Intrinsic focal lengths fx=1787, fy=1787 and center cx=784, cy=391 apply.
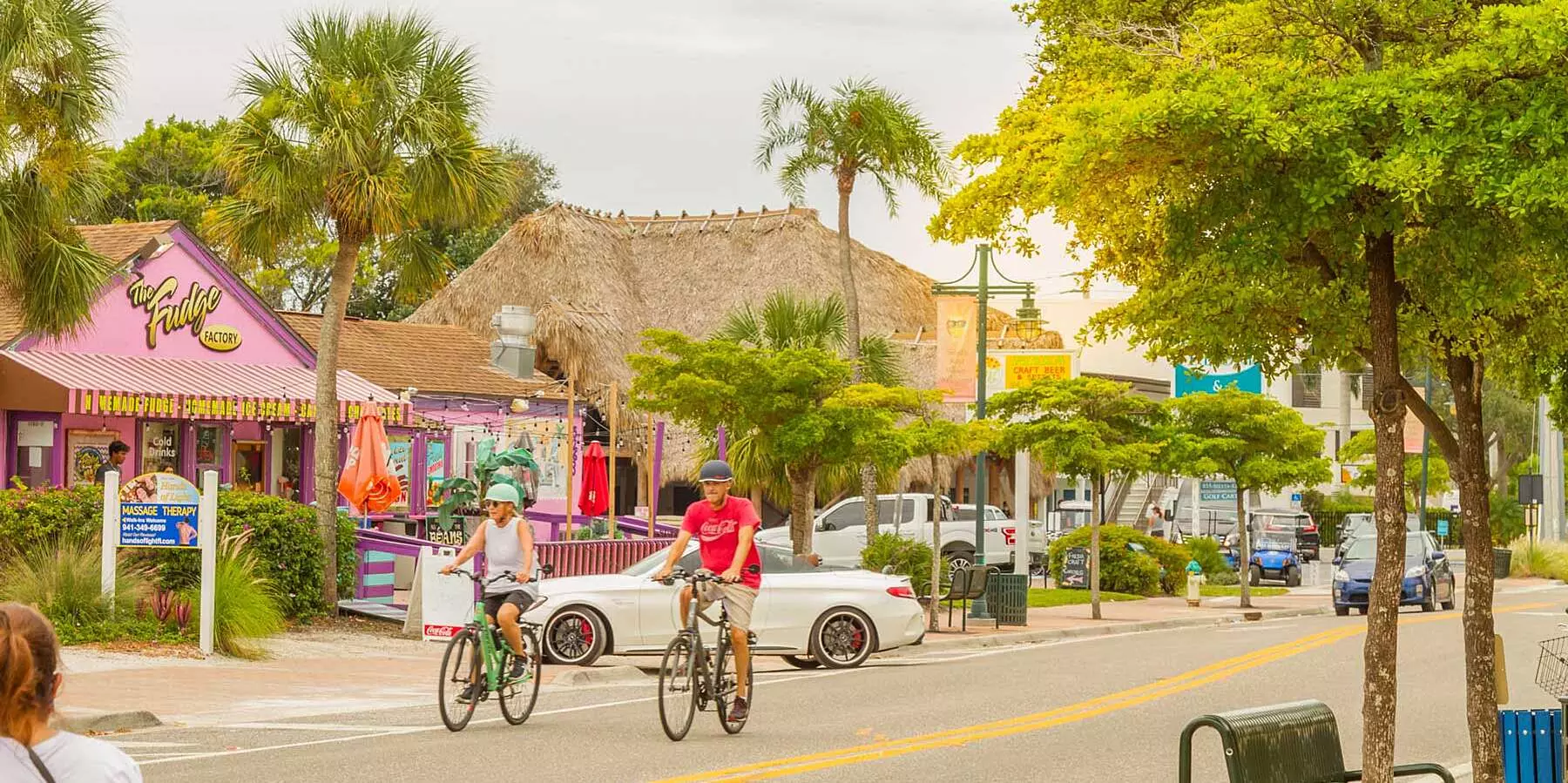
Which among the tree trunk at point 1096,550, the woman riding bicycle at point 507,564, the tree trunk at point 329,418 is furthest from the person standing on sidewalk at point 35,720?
the tree trunk at point 1096,550

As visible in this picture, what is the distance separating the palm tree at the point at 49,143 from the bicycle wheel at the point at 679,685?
33.2ft

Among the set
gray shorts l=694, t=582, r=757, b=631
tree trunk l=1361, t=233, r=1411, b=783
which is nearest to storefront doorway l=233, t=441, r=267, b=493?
gray shorts l=694, t=582, r=757, b=631

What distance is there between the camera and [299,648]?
65.1ft

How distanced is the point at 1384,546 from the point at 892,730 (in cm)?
621

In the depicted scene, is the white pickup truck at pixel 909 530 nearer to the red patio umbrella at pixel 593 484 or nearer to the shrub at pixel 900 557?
the shrub at pixel 900 557

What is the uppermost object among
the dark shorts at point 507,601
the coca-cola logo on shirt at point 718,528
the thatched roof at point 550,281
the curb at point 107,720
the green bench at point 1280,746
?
the thatched roof at point 550,281

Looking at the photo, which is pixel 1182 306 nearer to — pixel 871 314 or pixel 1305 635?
pixel 1305 635

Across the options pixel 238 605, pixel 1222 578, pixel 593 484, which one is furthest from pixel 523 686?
pixel 1222 578

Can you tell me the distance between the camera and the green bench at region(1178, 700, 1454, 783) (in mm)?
6914

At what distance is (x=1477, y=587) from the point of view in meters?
9.93

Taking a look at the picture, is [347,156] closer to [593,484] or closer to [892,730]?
[593,484]

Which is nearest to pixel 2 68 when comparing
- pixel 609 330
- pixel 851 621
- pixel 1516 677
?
pixel 851 621

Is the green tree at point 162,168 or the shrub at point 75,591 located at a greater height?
the green tree at point 162,168

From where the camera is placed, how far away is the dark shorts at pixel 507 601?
13.3m
